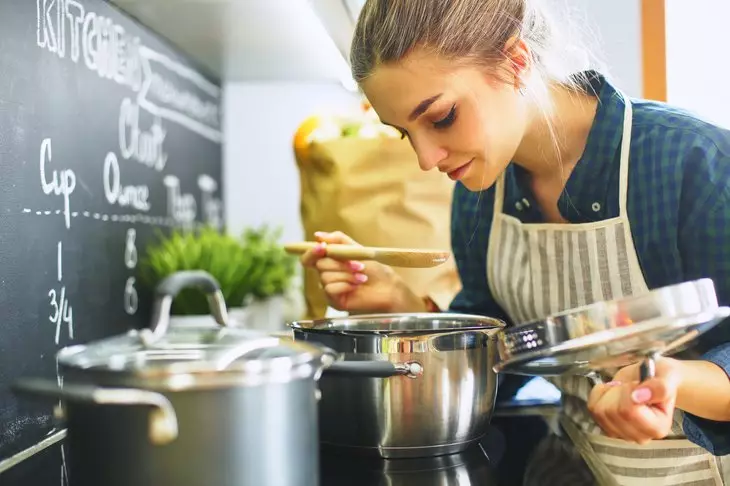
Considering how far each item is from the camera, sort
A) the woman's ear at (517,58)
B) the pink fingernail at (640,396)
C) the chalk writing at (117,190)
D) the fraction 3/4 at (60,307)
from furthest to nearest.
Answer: the chalk writing at (117,190), the fraction 3/4 at (60,307), the woman's ear at (517,58), the pink fingernail at (640,396)

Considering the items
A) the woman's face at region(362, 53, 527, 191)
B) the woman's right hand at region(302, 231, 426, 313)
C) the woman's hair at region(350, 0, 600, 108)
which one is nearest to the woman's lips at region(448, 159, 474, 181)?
the woman's face at region(362, 53, 527, 191)

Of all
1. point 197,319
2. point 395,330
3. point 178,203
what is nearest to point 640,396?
point 395,330

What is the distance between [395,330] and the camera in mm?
755

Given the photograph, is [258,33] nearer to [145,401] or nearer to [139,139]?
[139,139]

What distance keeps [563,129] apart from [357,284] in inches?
13.1

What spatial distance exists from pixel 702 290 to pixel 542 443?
0.38 meters

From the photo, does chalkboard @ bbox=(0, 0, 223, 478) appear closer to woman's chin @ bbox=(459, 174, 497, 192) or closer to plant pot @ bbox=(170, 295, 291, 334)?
plant pot @ bbox=(170, 295, 291, 334)

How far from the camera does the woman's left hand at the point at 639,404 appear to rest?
58 centimetres

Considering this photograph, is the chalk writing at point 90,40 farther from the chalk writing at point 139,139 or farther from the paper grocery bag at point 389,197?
the paper grocery bag at point 389,197

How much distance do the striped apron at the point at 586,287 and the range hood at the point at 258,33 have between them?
1.51ft

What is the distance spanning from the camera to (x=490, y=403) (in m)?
0.80

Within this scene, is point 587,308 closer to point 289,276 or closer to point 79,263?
point 79,263

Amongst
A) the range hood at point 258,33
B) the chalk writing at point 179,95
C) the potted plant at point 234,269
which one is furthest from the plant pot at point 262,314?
the range hood at point 258,33

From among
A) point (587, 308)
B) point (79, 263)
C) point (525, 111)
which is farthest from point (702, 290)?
point (79, 263)
